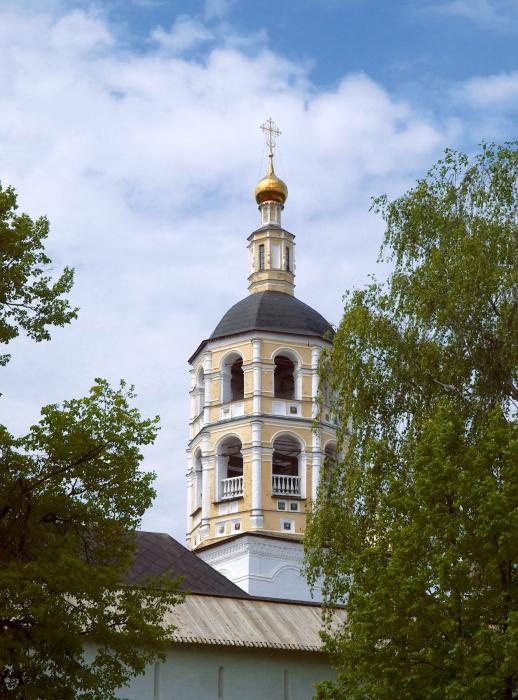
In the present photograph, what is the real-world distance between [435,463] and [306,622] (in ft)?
20.6

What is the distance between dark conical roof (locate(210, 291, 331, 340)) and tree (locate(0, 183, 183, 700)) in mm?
20204

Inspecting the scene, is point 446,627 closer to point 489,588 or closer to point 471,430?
point 489,588

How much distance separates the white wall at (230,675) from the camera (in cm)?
2164

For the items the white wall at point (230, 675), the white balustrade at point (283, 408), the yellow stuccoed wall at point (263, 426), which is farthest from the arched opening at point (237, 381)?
the white wall at point (230, 675)

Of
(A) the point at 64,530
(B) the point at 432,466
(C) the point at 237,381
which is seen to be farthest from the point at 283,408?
(A) the point at 64,530

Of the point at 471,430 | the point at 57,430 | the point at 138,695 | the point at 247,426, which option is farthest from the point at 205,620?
the point at 247,426

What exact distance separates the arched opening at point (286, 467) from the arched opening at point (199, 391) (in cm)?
243

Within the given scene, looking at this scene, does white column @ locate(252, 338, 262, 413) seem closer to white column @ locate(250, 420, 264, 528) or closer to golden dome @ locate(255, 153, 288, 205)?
white column @ locate(250, 420, 264, 528)

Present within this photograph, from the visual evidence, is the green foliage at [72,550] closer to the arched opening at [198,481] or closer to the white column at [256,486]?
the white column at [256,486]

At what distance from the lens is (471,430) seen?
20.3 meters

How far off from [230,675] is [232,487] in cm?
1329

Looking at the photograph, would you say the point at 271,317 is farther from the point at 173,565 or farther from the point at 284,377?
the point at 173,565

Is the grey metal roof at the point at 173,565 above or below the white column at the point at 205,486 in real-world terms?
below

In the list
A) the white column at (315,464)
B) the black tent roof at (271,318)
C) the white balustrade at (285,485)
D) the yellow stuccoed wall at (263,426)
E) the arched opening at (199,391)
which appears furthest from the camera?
the arched opening at (199,391)
